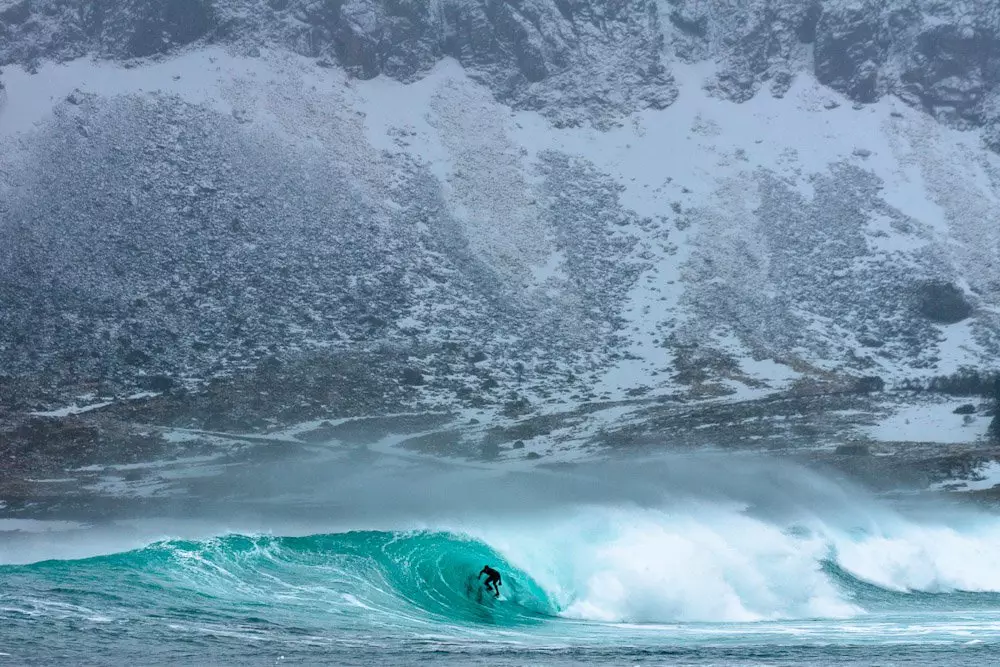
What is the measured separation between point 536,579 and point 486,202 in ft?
113

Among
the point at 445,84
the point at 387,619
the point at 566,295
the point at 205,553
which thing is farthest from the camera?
the point at 445,84

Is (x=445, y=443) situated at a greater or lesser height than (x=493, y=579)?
greater

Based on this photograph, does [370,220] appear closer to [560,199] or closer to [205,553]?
[560,199]

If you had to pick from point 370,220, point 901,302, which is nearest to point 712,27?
point 901,302

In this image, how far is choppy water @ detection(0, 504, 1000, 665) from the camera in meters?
16.2

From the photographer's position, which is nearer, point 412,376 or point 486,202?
point 412,376

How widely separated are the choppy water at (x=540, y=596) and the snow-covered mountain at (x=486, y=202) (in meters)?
14.0

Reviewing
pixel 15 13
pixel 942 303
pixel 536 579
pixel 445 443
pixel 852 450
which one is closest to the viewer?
pixel 536 579

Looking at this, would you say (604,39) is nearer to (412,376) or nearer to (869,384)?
(869,384)

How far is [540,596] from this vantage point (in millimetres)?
27797

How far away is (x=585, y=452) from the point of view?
144 feet

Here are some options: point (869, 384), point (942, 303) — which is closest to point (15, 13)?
point (869, 384)

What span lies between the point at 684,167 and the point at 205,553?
4828cm

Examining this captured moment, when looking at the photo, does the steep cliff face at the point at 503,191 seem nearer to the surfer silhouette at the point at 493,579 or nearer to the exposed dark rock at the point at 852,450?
the exposed dark rock at the point at 852,450
